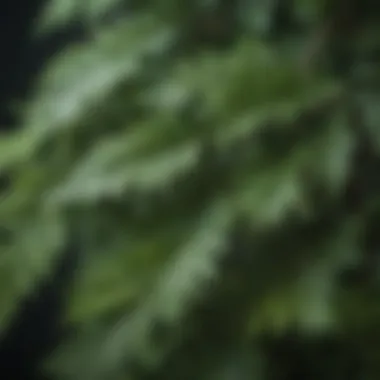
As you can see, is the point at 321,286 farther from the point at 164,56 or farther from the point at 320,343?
the point at 164,56

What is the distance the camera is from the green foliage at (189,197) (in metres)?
0.80

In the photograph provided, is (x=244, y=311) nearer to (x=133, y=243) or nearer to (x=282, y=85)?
(x=133, y=243)

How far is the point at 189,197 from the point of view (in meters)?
0.86

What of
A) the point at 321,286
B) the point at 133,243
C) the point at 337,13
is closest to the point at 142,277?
the point at 133,243

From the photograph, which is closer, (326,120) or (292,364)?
(326,120)

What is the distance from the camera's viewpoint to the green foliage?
0.80 m

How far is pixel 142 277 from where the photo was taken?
86 centimetres

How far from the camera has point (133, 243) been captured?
92 cm

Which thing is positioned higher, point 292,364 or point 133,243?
point 133,243

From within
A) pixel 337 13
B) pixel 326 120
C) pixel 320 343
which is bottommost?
pixel 320 343

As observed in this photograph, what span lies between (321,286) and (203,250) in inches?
4.8

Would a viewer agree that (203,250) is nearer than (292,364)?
Yes

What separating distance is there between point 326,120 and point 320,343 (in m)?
0.26

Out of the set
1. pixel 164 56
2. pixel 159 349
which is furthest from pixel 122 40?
pixel 159 349
